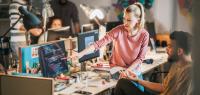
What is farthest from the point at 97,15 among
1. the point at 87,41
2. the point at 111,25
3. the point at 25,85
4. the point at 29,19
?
the point at 25,85

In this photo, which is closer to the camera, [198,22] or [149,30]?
[198,22]

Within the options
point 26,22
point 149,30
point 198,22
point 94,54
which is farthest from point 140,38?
point 198,22

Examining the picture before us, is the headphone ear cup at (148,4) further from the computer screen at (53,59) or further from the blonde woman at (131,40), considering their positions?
the computer screen at (53,59)

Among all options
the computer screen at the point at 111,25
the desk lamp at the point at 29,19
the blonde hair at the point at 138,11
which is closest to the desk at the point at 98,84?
the blonde hair at the point at 138,11

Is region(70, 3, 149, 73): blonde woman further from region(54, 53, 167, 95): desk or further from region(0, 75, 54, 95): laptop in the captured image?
region(0, 75, 54, 95): laptop

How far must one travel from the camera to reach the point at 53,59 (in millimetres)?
2850

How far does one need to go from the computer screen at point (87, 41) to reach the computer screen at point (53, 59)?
0.23 m

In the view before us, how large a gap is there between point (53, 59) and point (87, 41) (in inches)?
21.8

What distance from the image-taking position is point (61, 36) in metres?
3.37

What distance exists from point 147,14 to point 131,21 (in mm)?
317

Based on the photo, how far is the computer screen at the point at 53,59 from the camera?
275cm

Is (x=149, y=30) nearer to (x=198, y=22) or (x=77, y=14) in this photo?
(x=77, y=14)

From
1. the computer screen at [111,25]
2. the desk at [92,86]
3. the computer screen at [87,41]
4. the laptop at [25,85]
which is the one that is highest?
the computer screen at [111,25]

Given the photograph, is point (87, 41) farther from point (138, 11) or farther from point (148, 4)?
point (148, 4)
